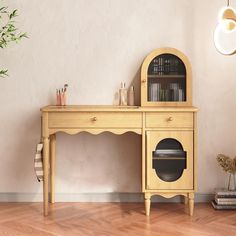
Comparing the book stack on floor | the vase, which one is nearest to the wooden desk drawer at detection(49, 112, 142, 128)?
the book stack on floor

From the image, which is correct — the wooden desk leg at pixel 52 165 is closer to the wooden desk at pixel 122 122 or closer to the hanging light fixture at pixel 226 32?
the wooden desk at pixel 122 122

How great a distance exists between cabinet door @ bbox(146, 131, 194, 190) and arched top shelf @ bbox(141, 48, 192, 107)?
410mm

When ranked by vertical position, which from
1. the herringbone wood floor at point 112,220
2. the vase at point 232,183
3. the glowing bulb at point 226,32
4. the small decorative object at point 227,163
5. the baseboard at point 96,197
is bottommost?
the herringbone wood floor at point 112,220

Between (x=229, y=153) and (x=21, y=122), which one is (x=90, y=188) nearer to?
(x=21, y=122)

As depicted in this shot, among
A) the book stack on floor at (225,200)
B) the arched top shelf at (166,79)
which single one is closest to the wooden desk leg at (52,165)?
the arched top shelf at (166,79)

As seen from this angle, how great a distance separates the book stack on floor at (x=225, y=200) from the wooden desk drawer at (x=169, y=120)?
28.0 inches

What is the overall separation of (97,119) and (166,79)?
2.57 ft

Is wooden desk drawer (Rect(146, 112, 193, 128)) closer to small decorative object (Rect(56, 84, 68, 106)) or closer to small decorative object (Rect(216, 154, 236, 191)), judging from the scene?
small decorative object (Rect(216, 154, 236, 191))

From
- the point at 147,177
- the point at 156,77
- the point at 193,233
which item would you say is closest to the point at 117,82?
the point at 156,77

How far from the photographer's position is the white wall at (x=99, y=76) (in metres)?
4.28

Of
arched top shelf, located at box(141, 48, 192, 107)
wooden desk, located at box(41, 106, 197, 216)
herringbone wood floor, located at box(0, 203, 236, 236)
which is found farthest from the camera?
arched top shelf, located at box(141, 48, 192, 107)

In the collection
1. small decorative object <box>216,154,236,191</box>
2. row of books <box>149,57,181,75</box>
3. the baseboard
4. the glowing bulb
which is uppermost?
the glowing bulb

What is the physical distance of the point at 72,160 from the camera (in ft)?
14.4

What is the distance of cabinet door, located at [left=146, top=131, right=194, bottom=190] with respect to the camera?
387 centimetres
